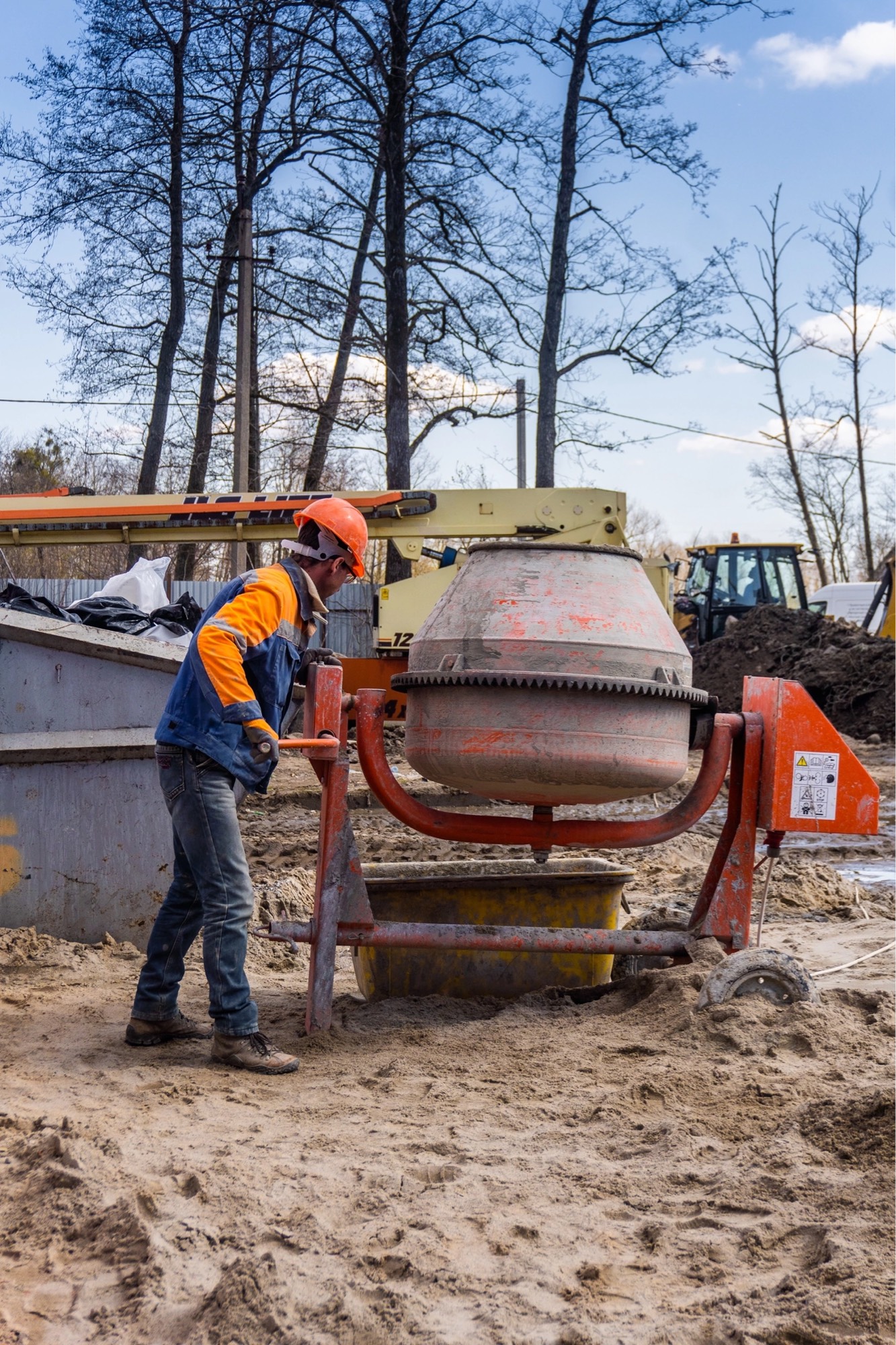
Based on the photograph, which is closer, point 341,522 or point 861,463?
point 341,522

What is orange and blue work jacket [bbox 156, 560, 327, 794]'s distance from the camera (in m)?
3.77

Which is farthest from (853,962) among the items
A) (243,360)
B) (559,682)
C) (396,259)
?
(396,259)

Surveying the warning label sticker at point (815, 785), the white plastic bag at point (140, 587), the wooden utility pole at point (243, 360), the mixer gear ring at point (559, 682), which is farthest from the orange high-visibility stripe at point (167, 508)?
the warning label sticker at point (815, 785)

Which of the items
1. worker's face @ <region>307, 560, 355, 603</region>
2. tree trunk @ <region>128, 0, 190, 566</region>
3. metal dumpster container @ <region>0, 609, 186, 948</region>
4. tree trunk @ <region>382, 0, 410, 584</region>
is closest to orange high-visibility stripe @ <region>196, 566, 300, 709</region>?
worker's face @ <region>307, 560, 355, 603</region>

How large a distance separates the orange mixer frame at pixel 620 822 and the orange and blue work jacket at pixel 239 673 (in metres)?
0.20

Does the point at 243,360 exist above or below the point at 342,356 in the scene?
below

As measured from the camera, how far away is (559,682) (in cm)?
396

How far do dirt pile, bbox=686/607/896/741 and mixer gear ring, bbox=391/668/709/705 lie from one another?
11670mm

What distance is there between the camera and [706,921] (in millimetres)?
4445

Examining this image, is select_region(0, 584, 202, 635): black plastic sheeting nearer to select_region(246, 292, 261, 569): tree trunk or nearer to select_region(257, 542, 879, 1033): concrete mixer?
select_region(257, 542, 879, 1033): concrete mixer

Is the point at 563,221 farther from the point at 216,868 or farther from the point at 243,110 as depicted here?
the point at 216,868

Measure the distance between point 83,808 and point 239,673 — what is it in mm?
1806

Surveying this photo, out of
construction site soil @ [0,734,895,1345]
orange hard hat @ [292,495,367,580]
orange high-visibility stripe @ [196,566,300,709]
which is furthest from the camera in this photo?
orange hard hat @ [292,495,367,580]

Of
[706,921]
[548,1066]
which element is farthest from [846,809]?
[548,1066]
